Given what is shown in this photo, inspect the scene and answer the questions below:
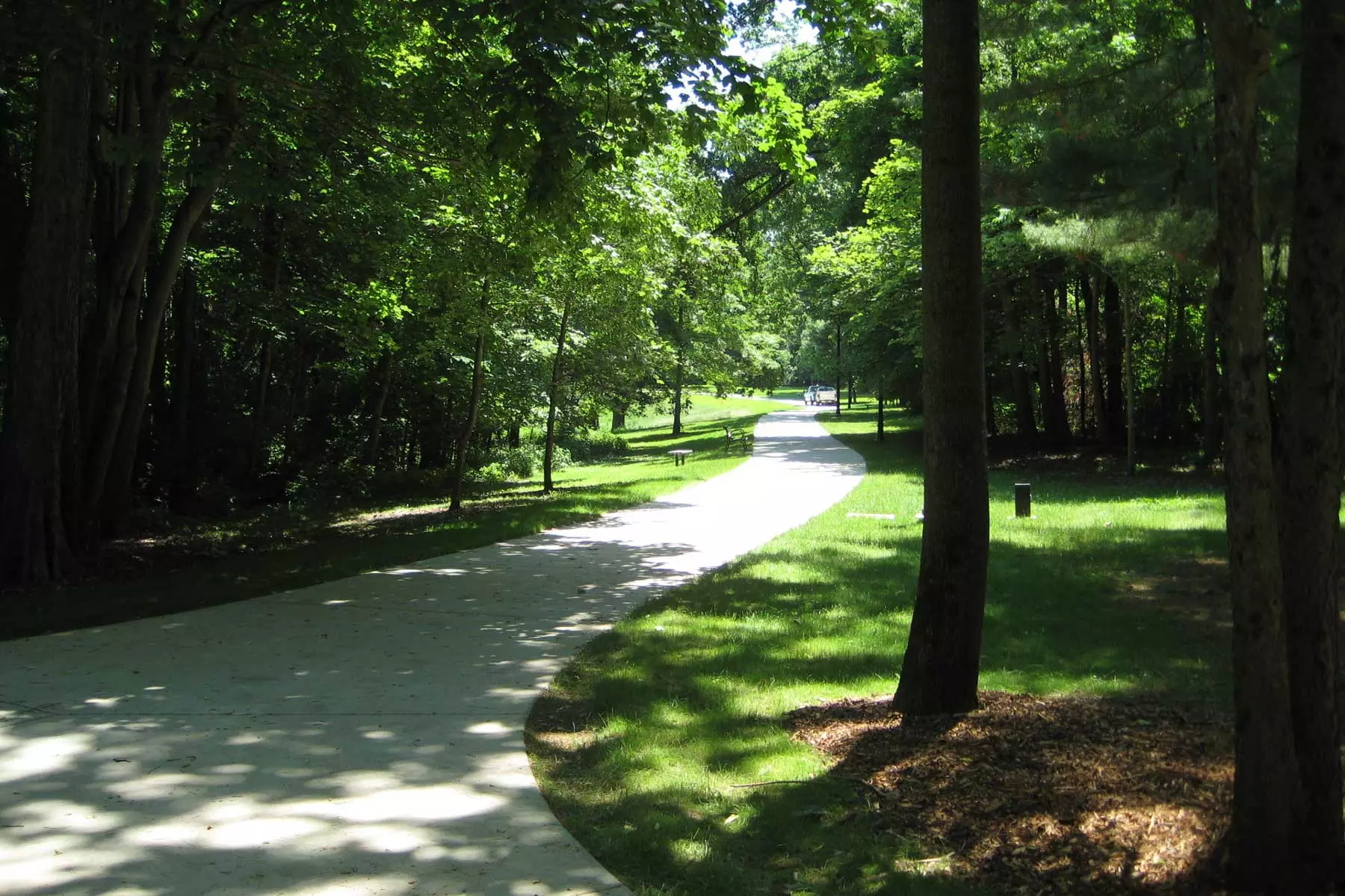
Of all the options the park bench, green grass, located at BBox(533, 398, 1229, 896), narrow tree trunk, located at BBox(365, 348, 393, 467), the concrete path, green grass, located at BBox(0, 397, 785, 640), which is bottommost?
green grass, located at BBox(533, 398, 1229, 896)

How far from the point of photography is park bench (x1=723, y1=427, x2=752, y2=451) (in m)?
36.7

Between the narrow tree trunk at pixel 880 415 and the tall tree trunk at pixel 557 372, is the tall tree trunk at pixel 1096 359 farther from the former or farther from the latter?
the tall tree trunk at pixel 557 372

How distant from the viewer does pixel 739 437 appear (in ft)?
133

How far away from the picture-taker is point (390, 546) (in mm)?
13102

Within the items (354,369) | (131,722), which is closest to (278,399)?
(354,369)

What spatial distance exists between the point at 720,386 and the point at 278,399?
21.0 m

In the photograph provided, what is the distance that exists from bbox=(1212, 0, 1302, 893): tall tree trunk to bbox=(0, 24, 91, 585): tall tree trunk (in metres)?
10.2

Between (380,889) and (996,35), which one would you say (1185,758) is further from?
(996,35)

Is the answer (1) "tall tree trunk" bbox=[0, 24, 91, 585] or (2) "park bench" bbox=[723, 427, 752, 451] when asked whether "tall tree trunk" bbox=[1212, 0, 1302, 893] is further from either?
(2) "park bench" bbox=[723, 427, 752, 451]

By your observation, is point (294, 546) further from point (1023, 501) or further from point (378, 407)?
point (378, 407)

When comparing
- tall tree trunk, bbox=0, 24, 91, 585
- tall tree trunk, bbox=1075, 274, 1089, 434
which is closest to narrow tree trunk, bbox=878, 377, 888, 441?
tall tree trunk, bbox=1075, 274, 1089, 434

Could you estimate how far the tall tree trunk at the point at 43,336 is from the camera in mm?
10281

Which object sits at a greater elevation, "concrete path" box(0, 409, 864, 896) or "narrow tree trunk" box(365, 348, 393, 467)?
"narrow tree trunk" box(365, 348, 393, 467)

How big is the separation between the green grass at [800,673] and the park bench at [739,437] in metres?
22.2
